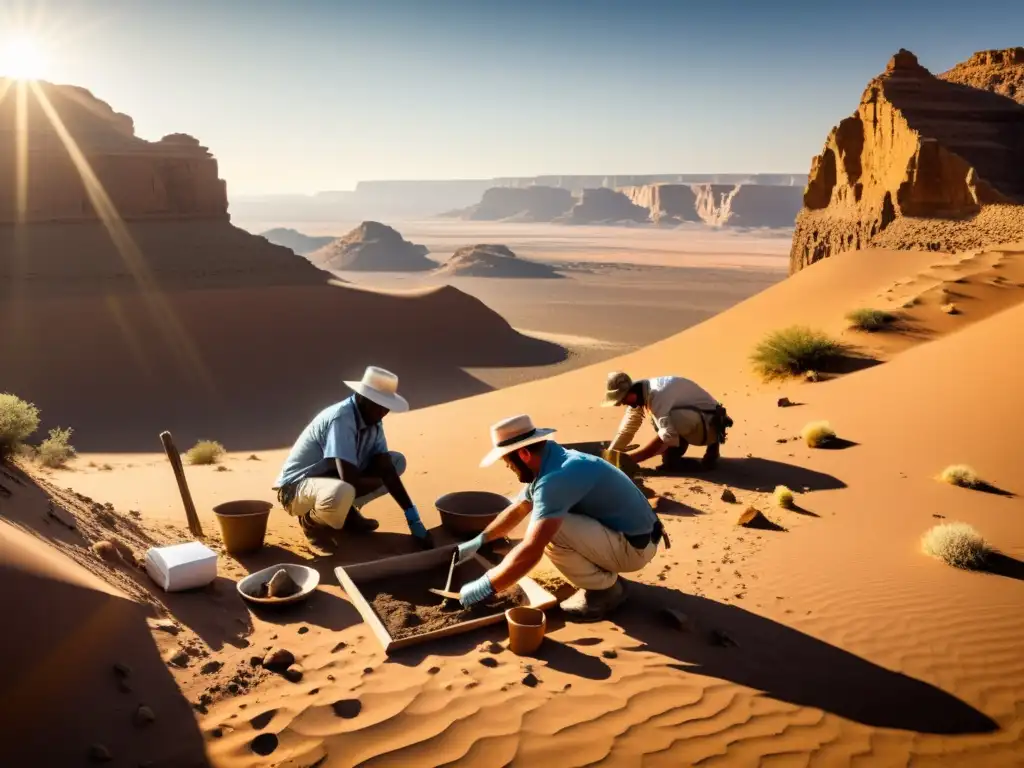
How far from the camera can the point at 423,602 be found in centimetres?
500

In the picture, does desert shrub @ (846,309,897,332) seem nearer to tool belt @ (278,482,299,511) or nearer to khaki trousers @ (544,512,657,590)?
khaki trousers @ (544,512,657,590)

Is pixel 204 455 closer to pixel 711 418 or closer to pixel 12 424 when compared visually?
pixel 12 424

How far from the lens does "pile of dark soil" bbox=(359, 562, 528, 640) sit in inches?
176

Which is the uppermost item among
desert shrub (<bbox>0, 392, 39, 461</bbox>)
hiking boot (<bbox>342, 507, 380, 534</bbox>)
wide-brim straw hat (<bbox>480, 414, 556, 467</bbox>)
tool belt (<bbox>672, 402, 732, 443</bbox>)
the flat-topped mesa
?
the flat-topped mesa

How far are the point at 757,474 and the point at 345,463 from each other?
508 centimetres

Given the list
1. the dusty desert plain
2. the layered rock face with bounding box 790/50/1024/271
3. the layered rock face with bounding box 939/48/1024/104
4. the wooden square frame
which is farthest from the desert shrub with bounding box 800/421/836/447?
the layered rock face with bounding box 939/48/1024/104

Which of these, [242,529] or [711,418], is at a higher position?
[711,418]

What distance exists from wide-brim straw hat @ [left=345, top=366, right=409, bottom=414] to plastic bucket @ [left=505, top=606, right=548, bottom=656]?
2129mm

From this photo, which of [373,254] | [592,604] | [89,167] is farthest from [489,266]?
[592,604]

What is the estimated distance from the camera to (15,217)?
118 ft

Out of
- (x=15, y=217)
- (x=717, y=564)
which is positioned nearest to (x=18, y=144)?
(x=15, y=217)

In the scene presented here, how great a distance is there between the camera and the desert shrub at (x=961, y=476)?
777 cm

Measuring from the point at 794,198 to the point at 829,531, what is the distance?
7566 inches

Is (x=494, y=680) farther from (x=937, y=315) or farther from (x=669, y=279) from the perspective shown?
(x=669, y=279)
